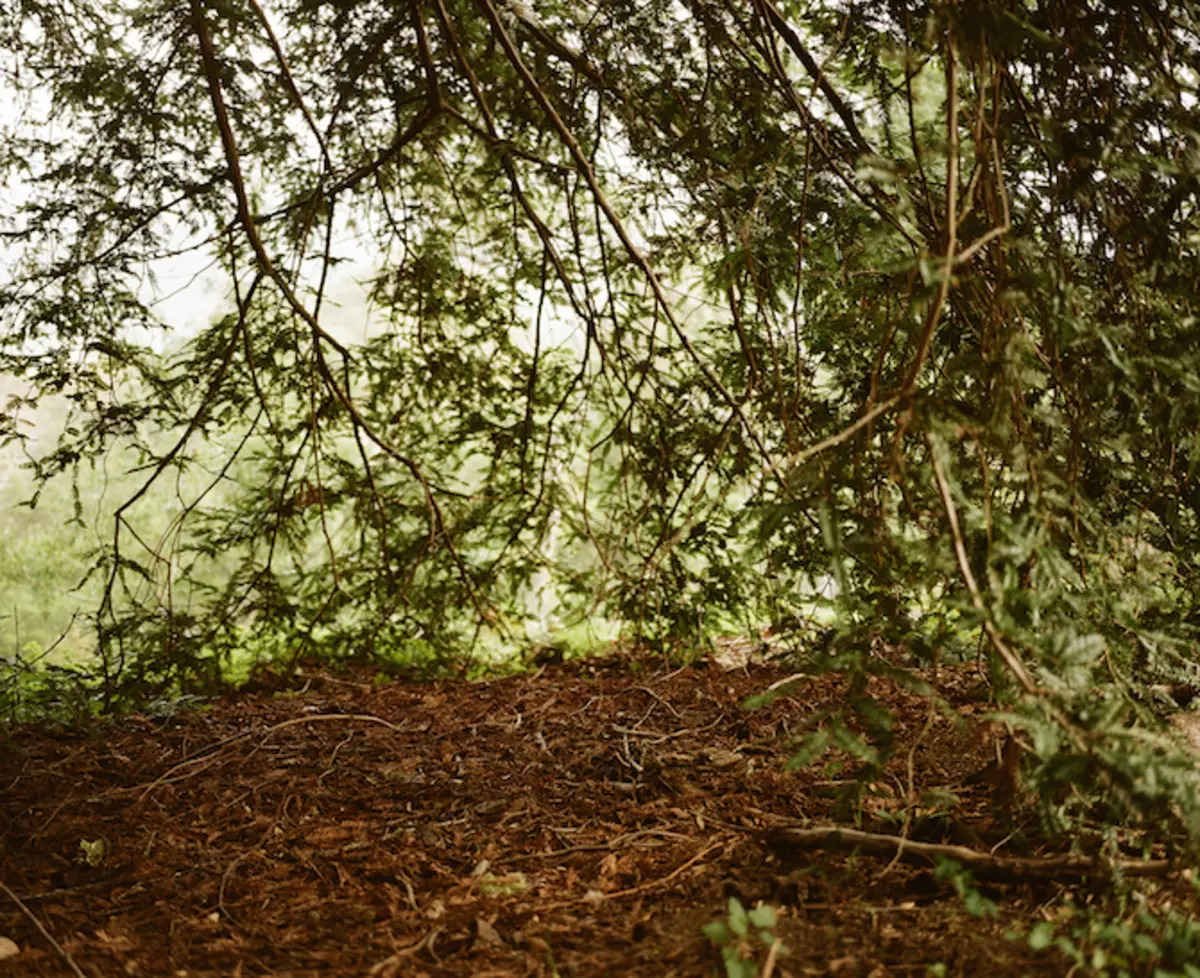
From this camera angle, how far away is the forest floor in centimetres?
210

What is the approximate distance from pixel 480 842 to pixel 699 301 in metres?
2.70

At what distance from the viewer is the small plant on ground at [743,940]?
1.75 metres

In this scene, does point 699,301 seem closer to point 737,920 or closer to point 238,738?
point 238,738

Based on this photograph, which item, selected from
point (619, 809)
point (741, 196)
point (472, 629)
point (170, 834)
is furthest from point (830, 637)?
point (472, 629)

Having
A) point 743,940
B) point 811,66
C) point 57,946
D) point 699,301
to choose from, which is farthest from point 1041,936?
point 699,301

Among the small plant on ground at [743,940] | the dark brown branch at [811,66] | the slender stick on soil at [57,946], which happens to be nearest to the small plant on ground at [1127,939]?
the small plant on ground at [743,940]

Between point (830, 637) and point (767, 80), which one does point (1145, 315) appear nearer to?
point (830, 637)

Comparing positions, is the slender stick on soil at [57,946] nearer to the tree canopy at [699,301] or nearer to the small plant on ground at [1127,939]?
the tree canopy at [699,301]

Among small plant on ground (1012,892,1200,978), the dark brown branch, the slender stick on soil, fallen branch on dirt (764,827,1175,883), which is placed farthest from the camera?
the dark brown branch

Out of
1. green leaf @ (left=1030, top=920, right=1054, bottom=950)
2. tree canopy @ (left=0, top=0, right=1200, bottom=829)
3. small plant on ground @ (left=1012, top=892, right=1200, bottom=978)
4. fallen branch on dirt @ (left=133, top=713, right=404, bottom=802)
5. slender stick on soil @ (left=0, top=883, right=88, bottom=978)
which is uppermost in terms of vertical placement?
tree canopy @ (left=0, top=0, right=1200, bottom=829)

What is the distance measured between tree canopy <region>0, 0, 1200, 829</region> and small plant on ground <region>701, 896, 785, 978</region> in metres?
0.40

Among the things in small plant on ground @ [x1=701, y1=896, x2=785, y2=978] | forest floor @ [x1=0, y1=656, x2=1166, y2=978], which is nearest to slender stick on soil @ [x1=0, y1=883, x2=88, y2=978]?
forest floor @ [x1=0, y1=656, x2=1166, y2=978]

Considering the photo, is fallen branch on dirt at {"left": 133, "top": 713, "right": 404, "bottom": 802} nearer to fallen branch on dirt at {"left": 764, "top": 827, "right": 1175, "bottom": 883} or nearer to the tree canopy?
the tree canopy

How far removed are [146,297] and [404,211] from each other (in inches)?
53.3
